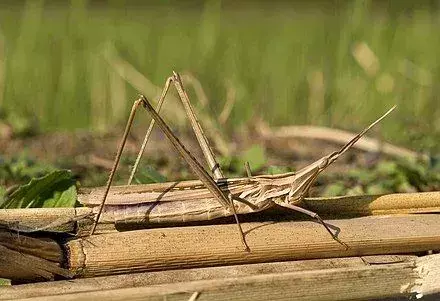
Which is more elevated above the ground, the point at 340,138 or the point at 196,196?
the point at 196,196

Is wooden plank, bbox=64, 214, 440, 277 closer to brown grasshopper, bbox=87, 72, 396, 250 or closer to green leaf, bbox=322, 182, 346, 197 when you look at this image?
brown grasshopper, bbox=87, 72, 396, 250

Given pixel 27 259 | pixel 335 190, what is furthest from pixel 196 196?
pixel 335 190

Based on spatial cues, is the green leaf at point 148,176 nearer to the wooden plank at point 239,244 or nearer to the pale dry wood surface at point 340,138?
the wooden plank at point 239,244

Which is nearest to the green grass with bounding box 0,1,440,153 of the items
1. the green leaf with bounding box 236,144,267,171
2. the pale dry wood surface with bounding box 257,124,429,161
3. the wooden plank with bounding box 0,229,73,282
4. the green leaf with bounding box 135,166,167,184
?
the pale dry wood surface with bounding box 257,124,429,161

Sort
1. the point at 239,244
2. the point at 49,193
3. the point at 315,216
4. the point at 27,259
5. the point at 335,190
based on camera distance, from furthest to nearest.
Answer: the point at 335,190
the point at 49,193
the point at 315,216
the point at 239,244
the point at 27,259

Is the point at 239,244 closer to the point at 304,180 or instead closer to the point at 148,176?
the point at 304,180

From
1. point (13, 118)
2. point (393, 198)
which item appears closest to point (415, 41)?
point (13, 118)

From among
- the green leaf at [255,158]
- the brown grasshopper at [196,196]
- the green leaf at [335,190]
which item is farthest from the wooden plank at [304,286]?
the green leaf at [255,158]
